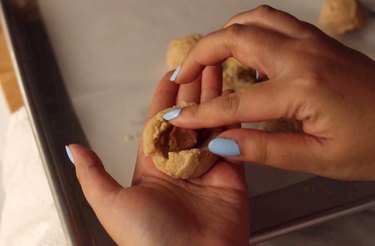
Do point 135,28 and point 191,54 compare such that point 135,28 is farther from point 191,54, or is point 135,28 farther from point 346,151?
point 346,151

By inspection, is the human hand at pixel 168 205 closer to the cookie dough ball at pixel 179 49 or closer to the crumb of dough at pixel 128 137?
the crumb of dough at pixel 128 137

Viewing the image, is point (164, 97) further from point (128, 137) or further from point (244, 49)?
point (244, 49)

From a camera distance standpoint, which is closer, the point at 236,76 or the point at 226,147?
the point at 226,147

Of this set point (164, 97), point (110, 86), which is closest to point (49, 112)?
point (110, 86)

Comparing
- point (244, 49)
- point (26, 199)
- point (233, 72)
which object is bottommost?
point (26, 199)

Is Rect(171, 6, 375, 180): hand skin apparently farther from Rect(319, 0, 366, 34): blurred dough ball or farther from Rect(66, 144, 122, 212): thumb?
Rect(319, 0, 366, 34): blurred dough ball

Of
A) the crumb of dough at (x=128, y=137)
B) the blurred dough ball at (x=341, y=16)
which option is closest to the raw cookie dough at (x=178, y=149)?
the crumb of dough at (x=128, y=137)
